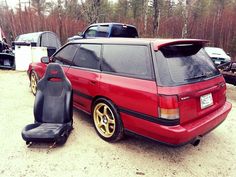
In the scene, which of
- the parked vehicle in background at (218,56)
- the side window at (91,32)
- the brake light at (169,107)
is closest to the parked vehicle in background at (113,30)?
the side window at (91,32)

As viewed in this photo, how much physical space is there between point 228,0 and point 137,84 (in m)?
30.2

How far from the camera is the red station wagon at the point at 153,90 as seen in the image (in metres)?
2.71

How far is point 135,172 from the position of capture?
114 inches

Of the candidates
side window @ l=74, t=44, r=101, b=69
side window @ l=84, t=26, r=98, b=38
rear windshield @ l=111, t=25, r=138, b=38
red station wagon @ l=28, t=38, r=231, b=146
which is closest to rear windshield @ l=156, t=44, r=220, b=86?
red station wagon @ l=28, t=38, r=231, b=146

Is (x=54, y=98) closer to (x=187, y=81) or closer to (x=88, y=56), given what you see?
(x=88, y=56)

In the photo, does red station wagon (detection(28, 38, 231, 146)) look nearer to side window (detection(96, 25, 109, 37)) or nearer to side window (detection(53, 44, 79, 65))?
side window (detection(53, 44, 79, 65))

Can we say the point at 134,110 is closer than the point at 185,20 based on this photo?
Yes

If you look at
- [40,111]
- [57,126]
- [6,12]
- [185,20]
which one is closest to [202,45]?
[57,126]

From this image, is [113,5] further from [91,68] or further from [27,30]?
[91,68]

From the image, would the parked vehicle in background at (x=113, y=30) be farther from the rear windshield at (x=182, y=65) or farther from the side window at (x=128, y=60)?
the rear windshield at (x=182, y=65)

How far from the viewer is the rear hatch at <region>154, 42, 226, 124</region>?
269cm

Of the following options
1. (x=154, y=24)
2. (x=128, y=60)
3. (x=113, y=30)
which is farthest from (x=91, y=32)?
(x=154, y=24)

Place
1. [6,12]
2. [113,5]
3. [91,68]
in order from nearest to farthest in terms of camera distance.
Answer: [91,68] → [6,12] → [113,5]

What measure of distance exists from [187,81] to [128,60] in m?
0.88
